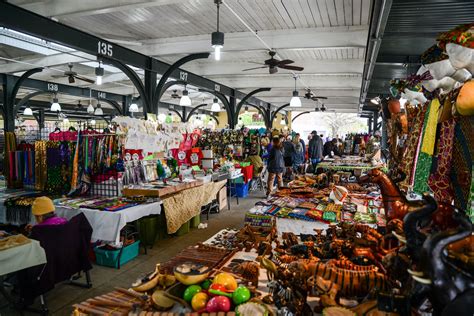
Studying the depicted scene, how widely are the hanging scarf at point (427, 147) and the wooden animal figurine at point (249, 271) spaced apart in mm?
1440

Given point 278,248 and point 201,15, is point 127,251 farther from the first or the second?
point 201,15

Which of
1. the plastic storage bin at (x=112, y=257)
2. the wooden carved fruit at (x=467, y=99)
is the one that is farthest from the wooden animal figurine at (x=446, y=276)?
the plastic storage bin at (x=112, y=257)

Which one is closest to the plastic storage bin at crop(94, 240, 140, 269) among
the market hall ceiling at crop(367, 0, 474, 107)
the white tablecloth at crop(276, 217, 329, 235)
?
the white tablecloth at crop(276, 217, 329, 235)

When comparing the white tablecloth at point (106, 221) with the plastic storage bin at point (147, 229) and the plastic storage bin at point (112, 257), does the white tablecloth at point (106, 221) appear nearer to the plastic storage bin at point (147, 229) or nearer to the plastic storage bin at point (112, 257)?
the plastic storage bin at point (112, 257)

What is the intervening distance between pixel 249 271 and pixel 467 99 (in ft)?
4.97

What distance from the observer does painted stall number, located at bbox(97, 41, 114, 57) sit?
5934 millimetres

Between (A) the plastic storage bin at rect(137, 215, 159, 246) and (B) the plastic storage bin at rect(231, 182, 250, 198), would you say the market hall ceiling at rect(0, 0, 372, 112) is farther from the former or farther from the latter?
(B) the plastic storage bin at rect(231, 182, 250, 198)

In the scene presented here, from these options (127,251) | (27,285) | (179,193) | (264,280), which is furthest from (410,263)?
(179,193)

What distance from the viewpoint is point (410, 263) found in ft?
4.32

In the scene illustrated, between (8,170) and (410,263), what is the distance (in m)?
Result: 6.41

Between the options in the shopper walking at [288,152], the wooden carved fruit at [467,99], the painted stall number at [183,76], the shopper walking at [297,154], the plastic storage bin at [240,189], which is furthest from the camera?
the shopper walking at [297,154]

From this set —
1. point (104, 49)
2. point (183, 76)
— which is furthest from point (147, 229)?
point (183, 76)

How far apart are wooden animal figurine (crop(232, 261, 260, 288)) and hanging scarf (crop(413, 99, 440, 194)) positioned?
56.7 inches

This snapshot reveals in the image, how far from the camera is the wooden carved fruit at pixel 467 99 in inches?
63.0
